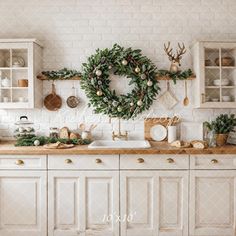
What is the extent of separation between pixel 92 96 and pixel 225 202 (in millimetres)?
1888

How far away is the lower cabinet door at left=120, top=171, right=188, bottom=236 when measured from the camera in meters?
3.01

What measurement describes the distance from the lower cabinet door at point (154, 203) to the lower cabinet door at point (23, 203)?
0.83 metres

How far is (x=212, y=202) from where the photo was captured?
3023mm

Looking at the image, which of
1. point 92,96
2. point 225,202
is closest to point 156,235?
point 225,202

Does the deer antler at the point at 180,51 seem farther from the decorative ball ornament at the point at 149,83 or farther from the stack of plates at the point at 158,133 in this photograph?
the stack of plates at the point at 158,133

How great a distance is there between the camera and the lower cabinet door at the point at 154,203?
9.86 feet

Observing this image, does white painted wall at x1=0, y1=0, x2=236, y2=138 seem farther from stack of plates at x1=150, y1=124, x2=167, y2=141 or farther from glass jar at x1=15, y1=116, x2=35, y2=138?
glass jar at x1=15, y1=116, x2=35, y2=138

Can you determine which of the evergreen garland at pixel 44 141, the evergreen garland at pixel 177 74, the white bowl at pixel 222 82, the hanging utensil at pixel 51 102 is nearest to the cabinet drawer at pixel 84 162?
the evergreen garland at pixel 44 141

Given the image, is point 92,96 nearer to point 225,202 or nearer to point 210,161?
point 210,161

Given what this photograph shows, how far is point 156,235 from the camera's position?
3029 mm

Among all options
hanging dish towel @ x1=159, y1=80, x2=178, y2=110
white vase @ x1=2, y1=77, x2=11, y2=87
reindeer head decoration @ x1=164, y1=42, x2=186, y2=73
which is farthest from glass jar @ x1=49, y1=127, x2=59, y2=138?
reindeer head decoration @ x1=164, y1=42, x2=186, y2=73

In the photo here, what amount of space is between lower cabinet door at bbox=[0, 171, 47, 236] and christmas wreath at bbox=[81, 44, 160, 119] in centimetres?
113

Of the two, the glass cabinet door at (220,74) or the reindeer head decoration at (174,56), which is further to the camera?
the reindeer head decoration at (174,56)

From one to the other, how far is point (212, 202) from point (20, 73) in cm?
262
